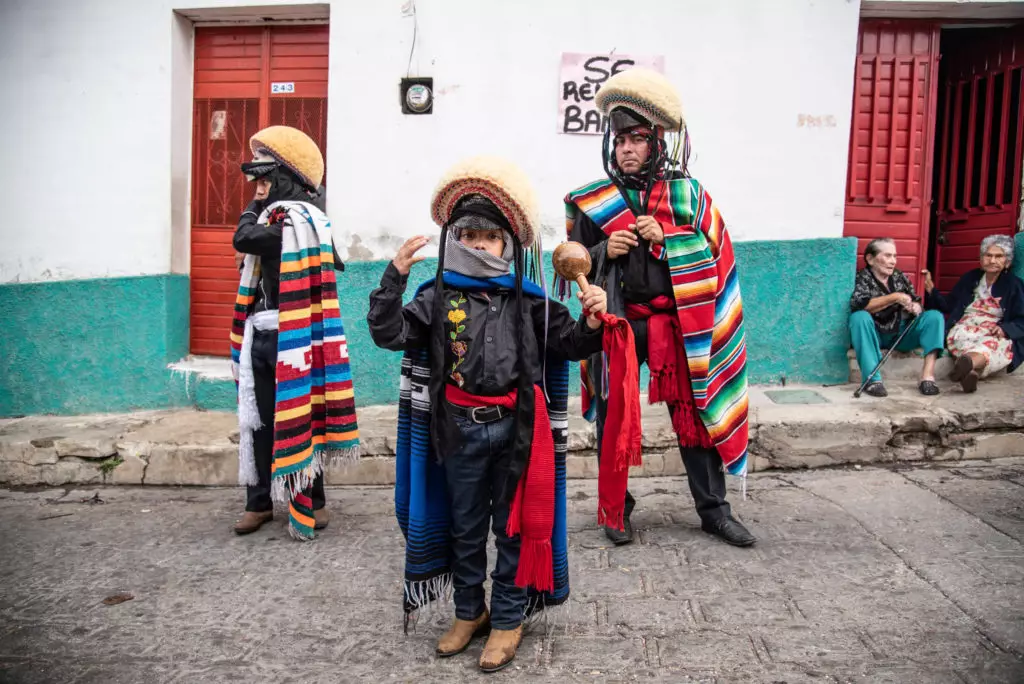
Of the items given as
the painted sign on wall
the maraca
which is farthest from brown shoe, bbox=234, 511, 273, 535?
the painted sign on wall

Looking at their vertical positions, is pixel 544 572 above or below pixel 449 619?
above

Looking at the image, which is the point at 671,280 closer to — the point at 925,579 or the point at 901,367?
the point at 925,579

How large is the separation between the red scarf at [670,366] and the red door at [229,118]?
3519 mm

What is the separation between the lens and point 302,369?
4.14 metres

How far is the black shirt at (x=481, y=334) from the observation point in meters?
2.79

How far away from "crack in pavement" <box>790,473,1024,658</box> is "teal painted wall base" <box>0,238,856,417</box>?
5.24ft

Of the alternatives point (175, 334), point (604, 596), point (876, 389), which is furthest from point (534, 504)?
point (175, 334)

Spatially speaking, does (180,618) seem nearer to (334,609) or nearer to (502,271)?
(334,609)

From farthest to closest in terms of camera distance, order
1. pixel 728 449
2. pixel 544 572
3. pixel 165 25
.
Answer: pixel 165 25 < pixel 728 449 < pixel 544 572

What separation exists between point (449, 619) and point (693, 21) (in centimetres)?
447

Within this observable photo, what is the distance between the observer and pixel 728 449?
387cm

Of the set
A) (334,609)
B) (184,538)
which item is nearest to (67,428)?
(184,538)

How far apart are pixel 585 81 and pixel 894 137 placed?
2.43m

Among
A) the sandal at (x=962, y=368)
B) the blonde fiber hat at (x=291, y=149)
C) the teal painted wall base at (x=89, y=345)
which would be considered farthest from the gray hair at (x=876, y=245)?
the teal painted wall base at (x=89, y=345)
